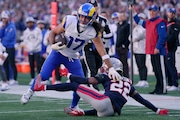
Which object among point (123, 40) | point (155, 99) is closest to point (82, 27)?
point (155, 99)

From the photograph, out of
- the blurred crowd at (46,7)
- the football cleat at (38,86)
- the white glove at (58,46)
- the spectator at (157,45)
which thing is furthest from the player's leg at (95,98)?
A: the blurred crowd at (46,7)

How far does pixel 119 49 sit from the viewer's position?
16.3 metres

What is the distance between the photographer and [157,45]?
13594 millimetres

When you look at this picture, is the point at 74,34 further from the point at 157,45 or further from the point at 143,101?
the point at 157,45

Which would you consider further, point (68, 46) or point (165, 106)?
point (165, 106)

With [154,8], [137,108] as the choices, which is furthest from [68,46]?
[154,8]

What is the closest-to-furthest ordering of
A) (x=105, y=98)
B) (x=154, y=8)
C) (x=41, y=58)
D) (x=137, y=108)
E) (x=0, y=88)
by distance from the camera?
Result: (x=105, y=98)
(x=137, y=108)
(x=154, y=8)
(x=0, y=88)
(x=41, y=58)

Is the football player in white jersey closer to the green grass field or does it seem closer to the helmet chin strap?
the helmet chin strap

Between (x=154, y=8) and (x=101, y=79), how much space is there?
484 cm

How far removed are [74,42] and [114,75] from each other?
0.99 meters

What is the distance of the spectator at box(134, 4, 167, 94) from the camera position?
1357 centimetres

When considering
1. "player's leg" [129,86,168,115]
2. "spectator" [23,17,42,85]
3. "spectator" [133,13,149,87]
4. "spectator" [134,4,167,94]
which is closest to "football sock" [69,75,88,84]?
"player's leg" [129,86,168,115]

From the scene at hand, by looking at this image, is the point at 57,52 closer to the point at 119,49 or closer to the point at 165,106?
the point at 165,106

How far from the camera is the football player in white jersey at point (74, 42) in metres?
9.47
